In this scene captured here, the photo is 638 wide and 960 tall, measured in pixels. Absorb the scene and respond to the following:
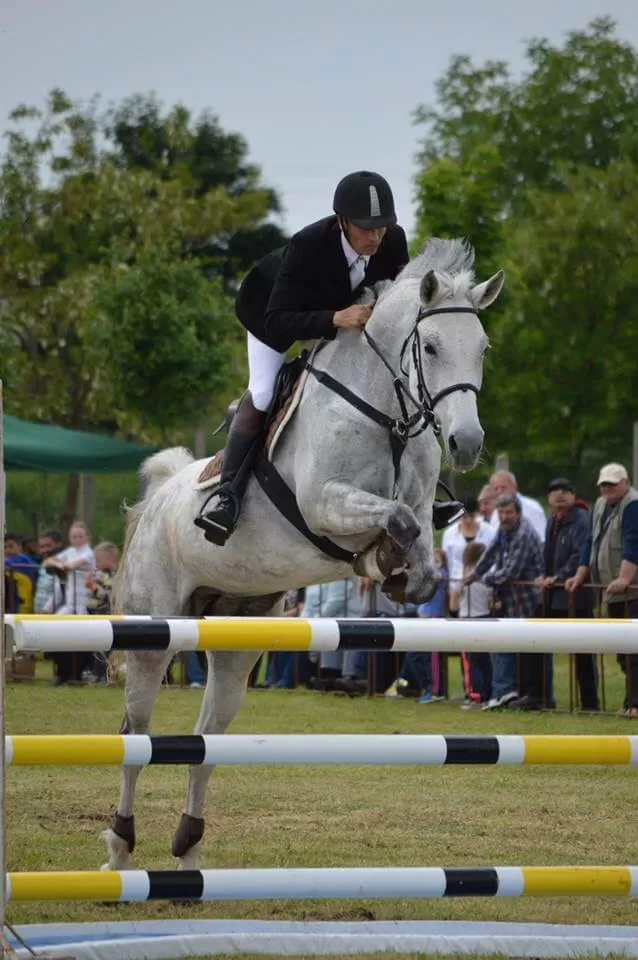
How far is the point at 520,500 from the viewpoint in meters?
13.8

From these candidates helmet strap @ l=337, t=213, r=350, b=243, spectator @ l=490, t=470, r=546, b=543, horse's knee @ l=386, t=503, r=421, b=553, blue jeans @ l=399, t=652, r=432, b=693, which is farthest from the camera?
blue jeans @ l=399, t=652, r=432, b=693

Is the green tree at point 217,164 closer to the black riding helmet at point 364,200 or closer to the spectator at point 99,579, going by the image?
the spectator at point 99,579

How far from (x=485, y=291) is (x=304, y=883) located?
252 centimetres

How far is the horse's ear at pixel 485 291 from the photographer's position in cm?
589

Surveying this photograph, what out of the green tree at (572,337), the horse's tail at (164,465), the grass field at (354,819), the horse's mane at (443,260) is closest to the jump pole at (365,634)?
the grass field at (354,819)

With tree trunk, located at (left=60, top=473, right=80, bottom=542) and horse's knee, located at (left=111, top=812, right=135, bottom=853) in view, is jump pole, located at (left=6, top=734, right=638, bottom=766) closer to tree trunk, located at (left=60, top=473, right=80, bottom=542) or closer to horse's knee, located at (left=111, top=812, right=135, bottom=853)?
horse's knee, located at (left=111, top=812, right=135, bottom=853)

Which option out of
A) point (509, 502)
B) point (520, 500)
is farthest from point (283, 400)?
point (520, 500)

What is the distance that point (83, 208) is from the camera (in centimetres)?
2678

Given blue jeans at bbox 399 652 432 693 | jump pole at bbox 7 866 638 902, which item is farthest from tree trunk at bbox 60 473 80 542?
jump pole at bbox 7 866 638 902

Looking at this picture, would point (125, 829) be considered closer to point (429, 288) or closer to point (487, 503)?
point (429, 288)

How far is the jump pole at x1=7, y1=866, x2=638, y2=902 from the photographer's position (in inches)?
170

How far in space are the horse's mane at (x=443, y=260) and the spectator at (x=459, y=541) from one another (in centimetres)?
757

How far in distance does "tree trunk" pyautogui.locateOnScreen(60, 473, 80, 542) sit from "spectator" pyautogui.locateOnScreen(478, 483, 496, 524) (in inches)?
312

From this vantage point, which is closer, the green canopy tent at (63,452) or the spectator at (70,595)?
the spectator at (70,595)
